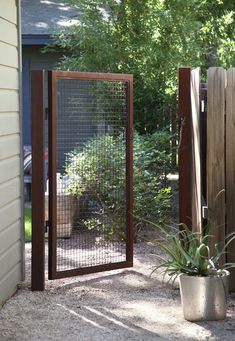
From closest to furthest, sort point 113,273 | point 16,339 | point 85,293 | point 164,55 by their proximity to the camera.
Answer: point 16,339 → point 85,293 → point 113,273 → point 164,55

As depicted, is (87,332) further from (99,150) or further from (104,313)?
(99,150)

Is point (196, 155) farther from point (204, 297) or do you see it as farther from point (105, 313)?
point (105, 313)

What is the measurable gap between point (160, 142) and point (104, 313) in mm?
3719

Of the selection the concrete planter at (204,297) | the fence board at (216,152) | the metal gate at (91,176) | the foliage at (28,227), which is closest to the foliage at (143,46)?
the foliage at (28,227)

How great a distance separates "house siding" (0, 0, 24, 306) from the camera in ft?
18.0

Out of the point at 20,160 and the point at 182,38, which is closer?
the point at 20,160

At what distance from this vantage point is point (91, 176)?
6.62 metres

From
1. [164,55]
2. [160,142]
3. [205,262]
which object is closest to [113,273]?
[205,262]

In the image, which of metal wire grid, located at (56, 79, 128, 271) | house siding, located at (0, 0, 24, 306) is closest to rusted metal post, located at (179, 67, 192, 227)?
metal wire grid, located at (56, 79, 128, 271)

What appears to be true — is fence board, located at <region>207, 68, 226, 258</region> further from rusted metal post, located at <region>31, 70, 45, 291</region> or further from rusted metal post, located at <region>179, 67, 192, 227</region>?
rusted metal post, located at <region>31, 70, 45, 291</region>

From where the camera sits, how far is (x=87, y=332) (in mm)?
4730

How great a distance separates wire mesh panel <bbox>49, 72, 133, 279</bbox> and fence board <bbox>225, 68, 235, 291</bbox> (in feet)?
4.09

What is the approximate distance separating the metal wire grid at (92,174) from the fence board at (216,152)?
1.24 m

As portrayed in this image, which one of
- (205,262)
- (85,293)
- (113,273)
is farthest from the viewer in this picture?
(113,273)
